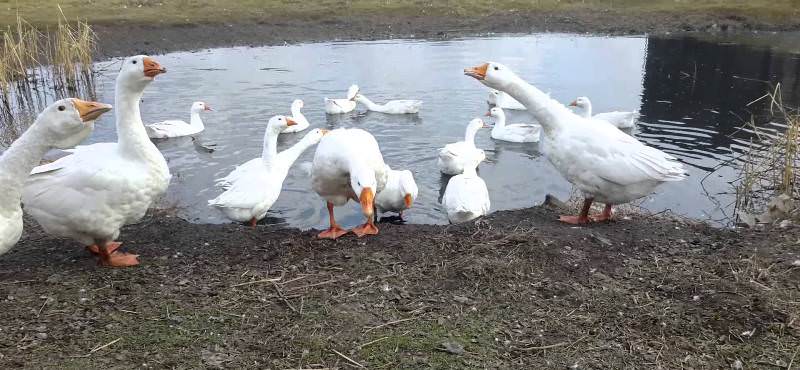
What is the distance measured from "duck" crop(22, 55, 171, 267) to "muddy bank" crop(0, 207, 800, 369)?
0.35 meters

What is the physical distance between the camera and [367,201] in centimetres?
543

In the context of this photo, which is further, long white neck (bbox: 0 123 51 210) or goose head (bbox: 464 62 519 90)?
goose head (bbox: 464 62 519 90)

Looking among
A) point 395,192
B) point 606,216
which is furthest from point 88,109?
point 606,216

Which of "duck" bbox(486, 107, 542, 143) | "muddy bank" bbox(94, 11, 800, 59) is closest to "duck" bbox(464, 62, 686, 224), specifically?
"duck" bbox(486, 107, 542, 143)

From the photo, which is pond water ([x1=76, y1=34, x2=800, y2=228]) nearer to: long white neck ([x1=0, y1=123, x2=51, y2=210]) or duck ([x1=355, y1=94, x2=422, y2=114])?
duck ([x1=355, y1=94, x2=422, y2=114])

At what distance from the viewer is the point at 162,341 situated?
13.1 feet

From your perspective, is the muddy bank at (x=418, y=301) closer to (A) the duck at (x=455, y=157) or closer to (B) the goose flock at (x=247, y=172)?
(B) the goose flock at (x=247, y=172)

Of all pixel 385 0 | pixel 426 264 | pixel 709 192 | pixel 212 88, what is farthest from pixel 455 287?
pixel 385 0

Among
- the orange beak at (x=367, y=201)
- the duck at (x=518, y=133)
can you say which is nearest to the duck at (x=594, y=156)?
the orange beak at (x=367, y=201)

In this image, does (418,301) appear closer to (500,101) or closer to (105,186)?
(105,186)

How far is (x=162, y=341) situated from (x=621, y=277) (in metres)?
3.56

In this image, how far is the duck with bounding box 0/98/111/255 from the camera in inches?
177

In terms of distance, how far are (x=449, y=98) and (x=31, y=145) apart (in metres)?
11.1

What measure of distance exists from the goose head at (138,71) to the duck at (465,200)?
12.1ft
